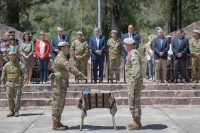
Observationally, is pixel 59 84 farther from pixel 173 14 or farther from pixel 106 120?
pixel 173 14

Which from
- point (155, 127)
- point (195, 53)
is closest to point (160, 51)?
point (195, 53)

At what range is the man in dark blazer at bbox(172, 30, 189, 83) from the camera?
17656mm

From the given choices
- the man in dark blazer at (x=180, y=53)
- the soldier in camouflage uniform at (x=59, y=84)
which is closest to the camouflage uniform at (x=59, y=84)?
the soldier in camouflage uniform at (x=59, y=84)

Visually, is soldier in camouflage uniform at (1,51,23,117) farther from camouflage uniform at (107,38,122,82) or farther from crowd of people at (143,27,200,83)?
crowd of people at (143,27,200,83)

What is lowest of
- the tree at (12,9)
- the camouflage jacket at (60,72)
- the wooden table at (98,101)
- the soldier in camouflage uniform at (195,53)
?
the wooden table at (98,101)

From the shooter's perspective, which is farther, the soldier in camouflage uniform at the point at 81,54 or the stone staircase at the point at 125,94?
the soldier in camouflage uniform at the point at 81,54

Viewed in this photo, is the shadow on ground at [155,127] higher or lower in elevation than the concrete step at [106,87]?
lower

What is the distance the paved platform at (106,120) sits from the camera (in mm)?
11734

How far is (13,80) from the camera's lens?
1409 cm

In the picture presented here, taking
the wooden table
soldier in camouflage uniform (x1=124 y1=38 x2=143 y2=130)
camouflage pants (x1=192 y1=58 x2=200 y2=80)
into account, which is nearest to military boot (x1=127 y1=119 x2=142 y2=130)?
soldier in camouflage uniform (x1=124 y1=38 x2=143 y2=130)

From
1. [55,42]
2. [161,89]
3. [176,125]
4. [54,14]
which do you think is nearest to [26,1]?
[55,42]

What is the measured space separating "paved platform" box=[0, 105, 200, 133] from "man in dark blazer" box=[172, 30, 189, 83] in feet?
7.43

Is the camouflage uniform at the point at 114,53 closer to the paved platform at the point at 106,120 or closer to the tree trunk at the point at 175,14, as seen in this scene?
the paved platform at the point at 106,120

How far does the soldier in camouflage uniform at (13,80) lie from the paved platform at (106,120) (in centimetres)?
45
